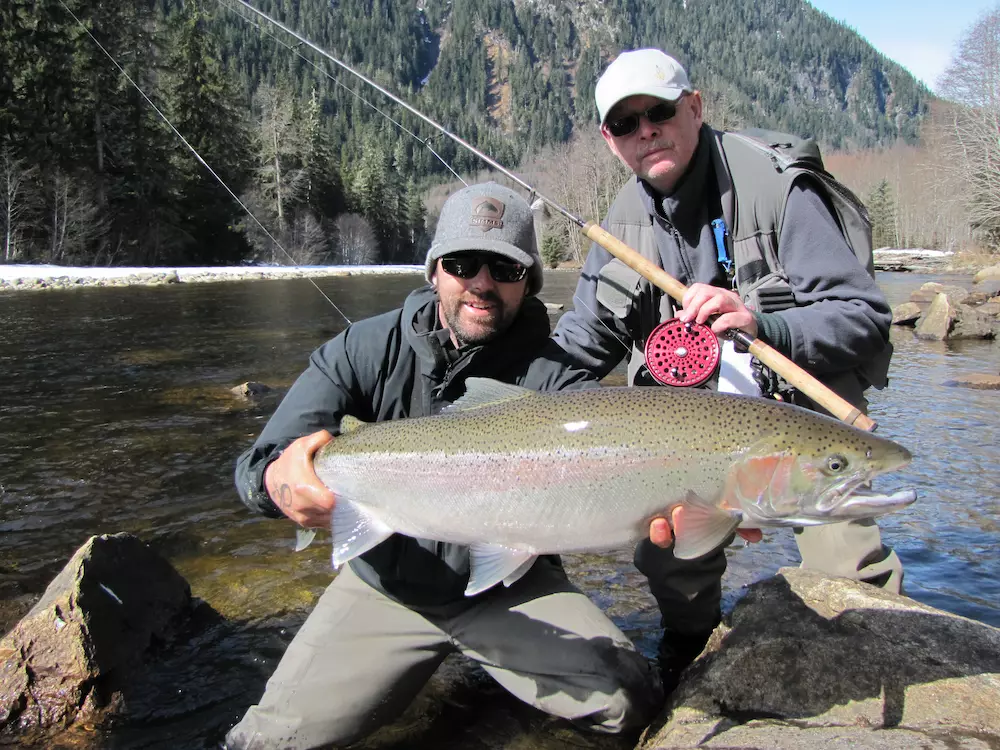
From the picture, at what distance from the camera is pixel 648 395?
2.60 metres

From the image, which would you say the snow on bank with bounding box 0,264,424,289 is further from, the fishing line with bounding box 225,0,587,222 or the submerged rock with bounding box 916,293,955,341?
the fishing line with bounding box 225,0,587,222

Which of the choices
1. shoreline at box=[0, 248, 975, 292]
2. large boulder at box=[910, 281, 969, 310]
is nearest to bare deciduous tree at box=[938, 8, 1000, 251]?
shoreline at box=[0, 248, 975, 292]

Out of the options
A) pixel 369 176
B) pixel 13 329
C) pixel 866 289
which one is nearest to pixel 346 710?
pixel 866 289

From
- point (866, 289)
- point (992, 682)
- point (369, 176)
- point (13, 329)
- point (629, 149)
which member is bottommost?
point (13, 329)

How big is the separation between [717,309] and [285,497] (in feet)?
5.93

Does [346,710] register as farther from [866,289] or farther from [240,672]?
[866,289]

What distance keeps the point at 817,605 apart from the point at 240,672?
2.56 meters

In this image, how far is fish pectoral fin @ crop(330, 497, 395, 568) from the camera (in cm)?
269

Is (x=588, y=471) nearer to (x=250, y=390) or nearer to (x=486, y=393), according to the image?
(x=486, y=393)

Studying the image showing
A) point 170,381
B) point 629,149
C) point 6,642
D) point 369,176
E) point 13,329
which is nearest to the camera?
point 6,642

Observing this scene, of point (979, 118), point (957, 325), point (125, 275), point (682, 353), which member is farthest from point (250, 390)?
point (979, 118)

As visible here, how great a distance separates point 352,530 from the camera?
2725 mm

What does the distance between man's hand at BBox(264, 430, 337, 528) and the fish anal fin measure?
1.24 m

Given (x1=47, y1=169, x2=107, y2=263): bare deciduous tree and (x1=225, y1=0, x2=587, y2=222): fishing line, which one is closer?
(x1=225, y1=0, x2=587, y2=222): fishing line
